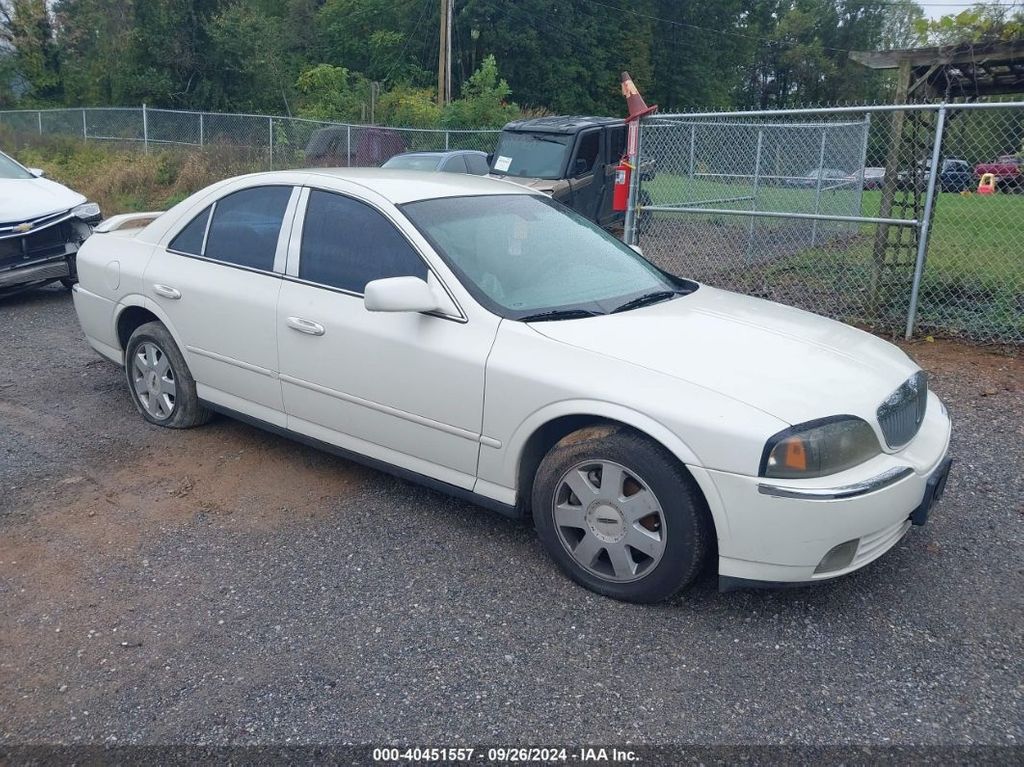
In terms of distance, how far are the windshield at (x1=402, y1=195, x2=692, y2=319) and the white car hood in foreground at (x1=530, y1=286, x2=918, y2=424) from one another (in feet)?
0.77

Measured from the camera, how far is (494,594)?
11.9 ft

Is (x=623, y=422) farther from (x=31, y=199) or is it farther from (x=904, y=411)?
(x=31, y=199)

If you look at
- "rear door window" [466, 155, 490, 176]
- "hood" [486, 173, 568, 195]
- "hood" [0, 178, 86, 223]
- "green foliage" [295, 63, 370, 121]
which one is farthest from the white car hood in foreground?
"green foliage" [295, 63, 370, 121]

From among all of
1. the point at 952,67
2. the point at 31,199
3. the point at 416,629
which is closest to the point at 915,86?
the point at 952,67

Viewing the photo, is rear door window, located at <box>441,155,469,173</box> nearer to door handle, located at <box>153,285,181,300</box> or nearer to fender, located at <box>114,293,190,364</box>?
fender, located at <box>114,293,190,364</box>

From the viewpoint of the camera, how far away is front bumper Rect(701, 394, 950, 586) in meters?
3.14

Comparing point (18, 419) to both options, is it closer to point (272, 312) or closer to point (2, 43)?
point (272, 312)

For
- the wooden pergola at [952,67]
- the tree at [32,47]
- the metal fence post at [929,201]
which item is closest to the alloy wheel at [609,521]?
the metal fence post at [929,201]

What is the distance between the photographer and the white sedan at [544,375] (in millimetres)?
3244

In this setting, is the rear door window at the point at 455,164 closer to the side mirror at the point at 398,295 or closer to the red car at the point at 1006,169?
the red car at the point at 1006,169

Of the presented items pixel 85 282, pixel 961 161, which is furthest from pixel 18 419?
pixel 961 161

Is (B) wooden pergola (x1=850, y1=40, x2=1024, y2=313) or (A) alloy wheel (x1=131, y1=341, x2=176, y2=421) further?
(B) wooden pergola (x1=850, y1=40, x2=1024, y2=313)

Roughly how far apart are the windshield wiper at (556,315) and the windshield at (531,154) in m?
8.39

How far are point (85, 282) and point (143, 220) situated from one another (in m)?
0.70
